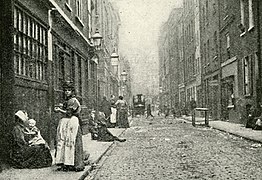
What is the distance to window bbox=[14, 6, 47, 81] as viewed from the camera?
8.95m

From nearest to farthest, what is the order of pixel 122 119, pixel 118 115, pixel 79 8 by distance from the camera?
pixel 79 8, pixel 122 119, pixel 118 115

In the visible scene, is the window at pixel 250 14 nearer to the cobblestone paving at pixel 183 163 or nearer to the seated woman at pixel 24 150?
the cobblestone paving at pixel 183 163

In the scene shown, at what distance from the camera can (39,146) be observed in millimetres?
8242

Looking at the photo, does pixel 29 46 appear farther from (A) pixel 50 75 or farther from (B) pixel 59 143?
(B) pixel 59 143

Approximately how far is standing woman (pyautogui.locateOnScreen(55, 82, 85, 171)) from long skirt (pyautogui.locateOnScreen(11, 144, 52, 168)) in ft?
1.99

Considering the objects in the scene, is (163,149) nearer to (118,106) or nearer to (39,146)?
(39,146)

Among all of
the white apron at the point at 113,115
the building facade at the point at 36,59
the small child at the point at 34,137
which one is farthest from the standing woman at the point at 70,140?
the white apron at the point at 113,115

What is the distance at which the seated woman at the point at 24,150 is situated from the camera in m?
8.08

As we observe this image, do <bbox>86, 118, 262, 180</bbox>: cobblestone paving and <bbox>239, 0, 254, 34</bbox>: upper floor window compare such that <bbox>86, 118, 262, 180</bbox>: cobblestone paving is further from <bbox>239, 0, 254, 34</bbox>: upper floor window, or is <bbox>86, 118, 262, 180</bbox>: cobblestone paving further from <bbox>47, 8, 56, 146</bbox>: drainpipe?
<bbox>239, 0, 254, 34</bbox>: upper floor window

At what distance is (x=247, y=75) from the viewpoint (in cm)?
2116

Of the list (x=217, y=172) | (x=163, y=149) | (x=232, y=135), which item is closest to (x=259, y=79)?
(x=232, y=135)

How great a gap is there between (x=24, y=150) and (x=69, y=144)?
39.3 inches

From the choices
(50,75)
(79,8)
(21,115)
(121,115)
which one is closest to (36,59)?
(50,75)

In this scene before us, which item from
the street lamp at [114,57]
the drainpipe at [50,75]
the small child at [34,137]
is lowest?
the small child at [34,137]
